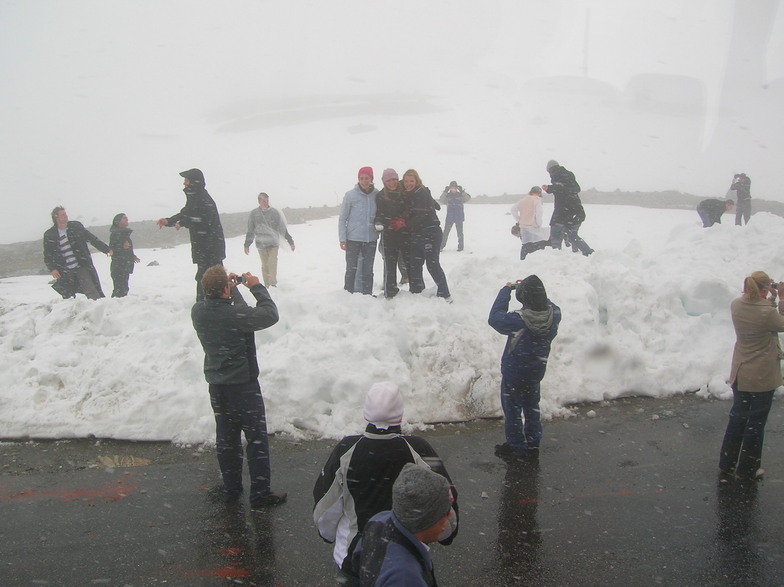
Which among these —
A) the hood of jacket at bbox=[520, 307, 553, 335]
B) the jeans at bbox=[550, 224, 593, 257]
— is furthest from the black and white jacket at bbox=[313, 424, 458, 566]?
the jeans at bbox=[550, 224, 593, 257]

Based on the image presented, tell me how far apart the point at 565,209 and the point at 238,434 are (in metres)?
7.26

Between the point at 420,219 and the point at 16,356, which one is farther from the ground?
the point at 420,219

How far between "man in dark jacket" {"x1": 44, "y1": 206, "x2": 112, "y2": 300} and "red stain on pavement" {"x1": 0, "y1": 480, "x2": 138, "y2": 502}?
4476mm

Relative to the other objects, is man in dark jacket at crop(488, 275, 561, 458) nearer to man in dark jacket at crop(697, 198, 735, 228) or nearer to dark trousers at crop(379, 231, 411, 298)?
dark trousers at crop(379, 231, 411, 298)

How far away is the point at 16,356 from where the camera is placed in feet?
20.7

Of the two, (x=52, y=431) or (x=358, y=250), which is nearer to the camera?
(x=52, y=431)

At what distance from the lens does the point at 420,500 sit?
6.64ft

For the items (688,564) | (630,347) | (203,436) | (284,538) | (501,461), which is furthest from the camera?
(630,347)

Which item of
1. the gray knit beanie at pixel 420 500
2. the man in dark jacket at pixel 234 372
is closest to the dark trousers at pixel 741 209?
the man in dark jacket at pixel 234 372

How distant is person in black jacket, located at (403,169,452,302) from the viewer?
7.46 metres

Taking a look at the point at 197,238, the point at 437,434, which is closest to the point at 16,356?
the point at 197,238

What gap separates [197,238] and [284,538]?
441cm

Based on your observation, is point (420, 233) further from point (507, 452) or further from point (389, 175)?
point (507, 452)

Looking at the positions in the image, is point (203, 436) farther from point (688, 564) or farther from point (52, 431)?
point (688, 564)
